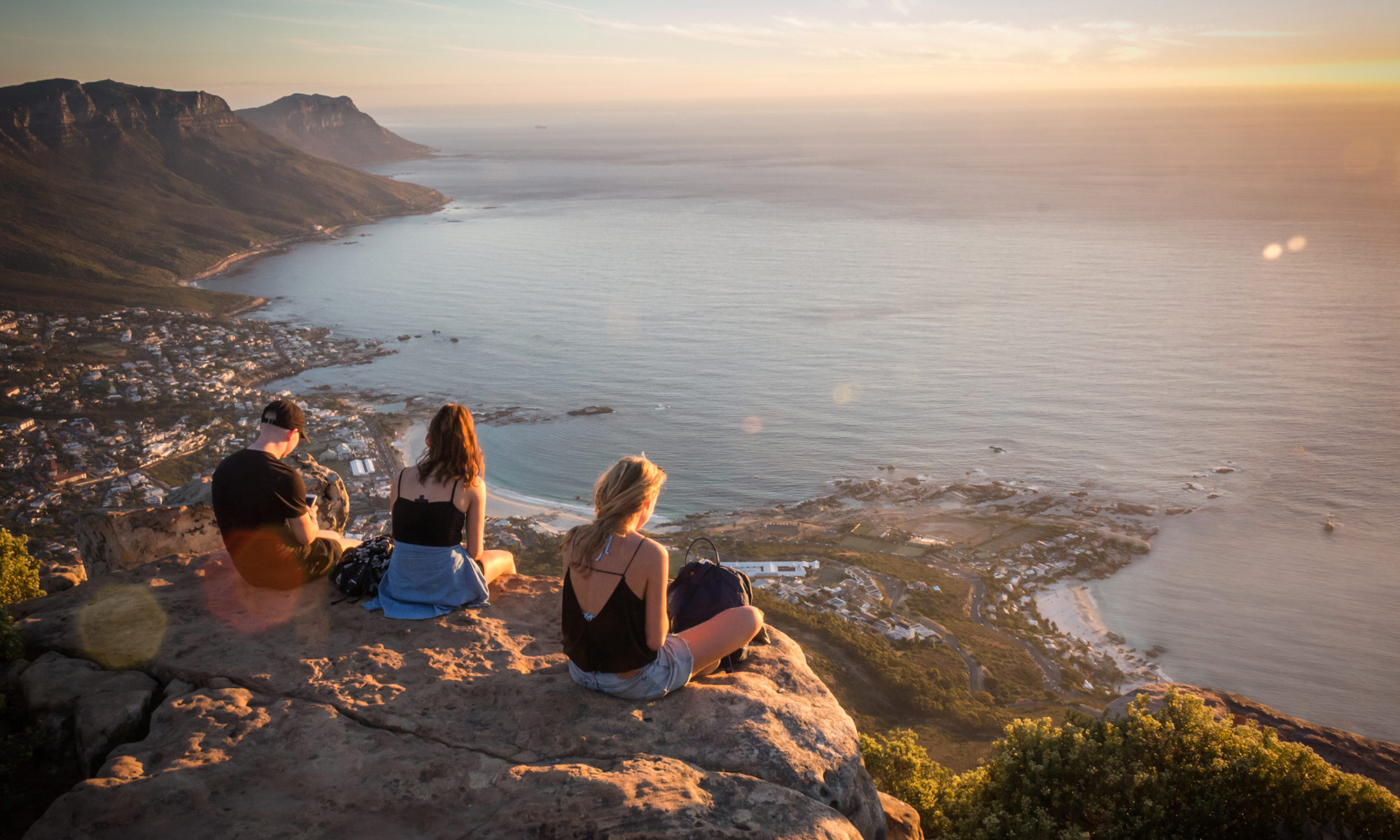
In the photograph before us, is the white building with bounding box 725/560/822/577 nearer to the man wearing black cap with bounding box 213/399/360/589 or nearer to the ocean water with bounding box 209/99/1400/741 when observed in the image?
the ocean water with bounding box 209/99/1400/741

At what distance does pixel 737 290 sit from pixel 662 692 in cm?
10268

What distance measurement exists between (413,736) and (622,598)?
1.94 m

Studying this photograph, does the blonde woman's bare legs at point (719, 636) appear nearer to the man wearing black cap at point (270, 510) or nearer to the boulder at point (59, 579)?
the man wearing black cap at point (270, 510)

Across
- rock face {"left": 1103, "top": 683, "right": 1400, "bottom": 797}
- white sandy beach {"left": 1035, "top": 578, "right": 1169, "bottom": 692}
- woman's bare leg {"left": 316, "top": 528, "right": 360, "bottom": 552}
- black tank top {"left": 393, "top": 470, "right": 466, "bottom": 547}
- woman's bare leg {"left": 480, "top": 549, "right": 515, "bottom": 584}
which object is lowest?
white sandy beach {"left": 1035, "top": 578, "right": 1169, "bottom": 692}

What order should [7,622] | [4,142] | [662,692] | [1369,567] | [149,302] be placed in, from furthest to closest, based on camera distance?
[4,142] → [149,302] → [1369,567] → [7,622] → [662,692]

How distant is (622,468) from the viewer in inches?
216

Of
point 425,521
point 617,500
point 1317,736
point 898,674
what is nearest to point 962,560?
point 898,674

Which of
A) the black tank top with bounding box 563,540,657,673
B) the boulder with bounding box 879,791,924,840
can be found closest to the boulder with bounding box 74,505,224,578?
the black tank top with bounding box 563,540,657,673

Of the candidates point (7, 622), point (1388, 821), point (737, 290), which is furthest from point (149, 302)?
point (1388, 821)

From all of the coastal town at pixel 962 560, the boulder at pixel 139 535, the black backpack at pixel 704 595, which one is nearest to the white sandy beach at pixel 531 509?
the coastal town at pixel 962 560

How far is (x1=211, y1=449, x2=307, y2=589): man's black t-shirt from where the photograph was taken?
6.91m

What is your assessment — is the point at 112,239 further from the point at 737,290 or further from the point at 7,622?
the point at 7,622

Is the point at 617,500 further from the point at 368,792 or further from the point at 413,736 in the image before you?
the point at 368,792

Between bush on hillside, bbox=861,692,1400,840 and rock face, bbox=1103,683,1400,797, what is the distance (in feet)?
2.19
